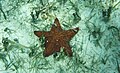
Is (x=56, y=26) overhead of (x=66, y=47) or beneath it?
overhead

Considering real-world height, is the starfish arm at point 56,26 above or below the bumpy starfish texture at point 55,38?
above

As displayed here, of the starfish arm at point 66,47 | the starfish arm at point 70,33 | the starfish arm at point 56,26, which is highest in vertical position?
the starfish arm at point 56,26

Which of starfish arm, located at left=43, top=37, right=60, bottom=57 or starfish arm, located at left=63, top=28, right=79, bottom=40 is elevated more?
starfish arm, located at left=63, top=28, right=79, bottom=40

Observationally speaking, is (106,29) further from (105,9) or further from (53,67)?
(53,67)

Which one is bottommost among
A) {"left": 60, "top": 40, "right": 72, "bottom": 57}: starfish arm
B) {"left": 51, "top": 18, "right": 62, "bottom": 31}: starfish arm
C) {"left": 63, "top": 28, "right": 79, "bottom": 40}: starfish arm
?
{"left": 60, "top": 40, "right": 72, "bottom": 57}: starfish arm

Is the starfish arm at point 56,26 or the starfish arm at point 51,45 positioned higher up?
the starfish arm at point 56,26

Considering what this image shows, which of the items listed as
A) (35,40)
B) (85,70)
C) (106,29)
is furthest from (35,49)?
(106,29)

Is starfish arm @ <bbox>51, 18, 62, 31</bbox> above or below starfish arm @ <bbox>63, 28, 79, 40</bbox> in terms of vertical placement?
above

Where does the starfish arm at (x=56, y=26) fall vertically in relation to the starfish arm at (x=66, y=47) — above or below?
above
